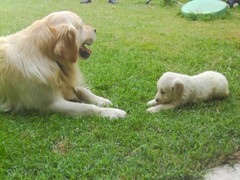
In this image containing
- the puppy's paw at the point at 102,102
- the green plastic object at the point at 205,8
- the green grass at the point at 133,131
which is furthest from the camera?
the green plastic object at the point at 205,8

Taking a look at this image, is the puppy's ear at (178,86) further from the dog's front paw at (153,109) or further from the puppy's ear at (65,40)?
the puppy's ear at (65,40)

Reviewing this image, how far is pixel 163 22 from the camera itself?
349 inches

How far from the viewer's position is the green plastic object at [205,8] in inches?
357

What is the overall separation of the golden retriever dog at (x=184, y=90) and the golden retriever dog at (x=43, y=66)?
47cm

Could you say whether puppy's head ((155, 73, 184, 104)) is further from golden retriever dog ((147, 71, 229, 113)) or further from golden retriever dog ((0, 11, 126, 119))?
golden retriever dog ((0, 11, 126, 119))

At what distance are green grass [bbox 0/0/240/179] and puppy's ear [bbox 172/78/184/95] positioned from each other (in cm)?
19

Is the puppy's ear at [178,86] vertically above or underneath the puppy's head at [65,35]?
underneath

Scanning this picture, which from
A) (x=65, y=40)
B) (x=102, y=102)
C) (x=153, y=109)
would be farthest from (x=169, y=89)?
(x=65, y=40)

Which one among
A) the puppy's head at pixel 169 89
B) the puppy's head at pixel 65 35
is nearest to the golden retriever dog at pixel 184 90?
the puppy's head at pixel 169 89

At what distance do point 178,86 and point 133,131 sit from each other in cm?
72

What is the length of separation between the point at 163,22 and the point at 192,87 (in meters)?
5.29

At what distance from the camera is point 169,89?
3.77 meters

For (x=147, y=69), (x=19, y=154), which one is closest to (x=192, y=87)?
(x=147, y=69)

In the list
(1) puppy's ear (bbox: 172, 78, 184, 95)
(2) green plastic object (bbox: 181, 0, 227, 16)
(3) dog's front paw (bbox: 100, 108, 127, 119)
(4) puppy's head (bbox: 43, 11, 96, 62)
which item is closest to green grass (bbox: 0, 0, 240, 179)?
(3) dog's front paw (bbox: 100, 108, 127, 119)
